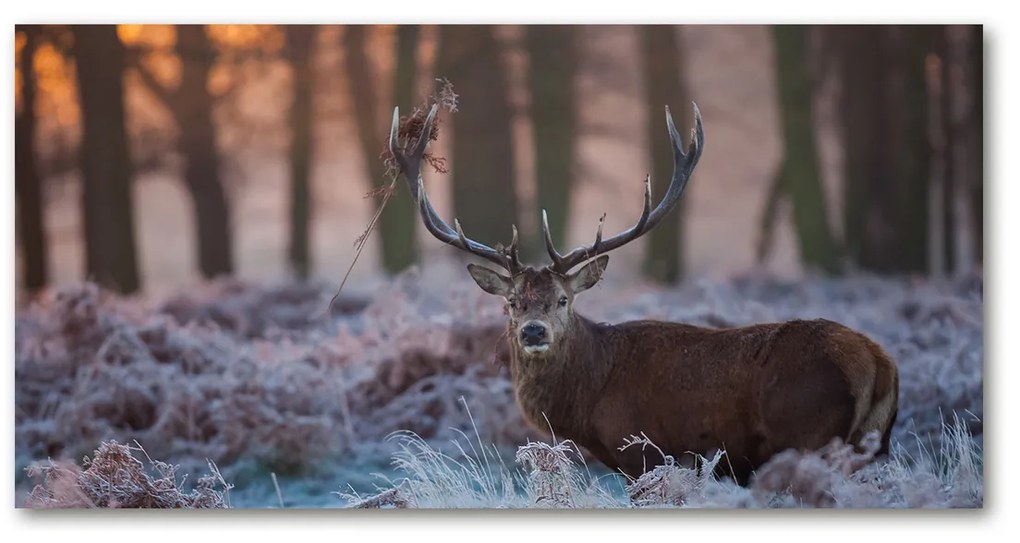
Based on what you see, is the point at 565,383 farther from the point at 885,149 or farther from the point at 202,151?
the point at 202,151

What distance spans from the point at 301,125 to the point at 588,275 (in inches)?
86.7

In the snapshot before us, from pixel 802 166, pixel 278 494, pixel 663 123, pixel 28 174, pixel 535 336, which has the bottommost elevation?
pixel 278 494

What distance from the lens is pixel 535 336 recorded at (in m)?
5.37

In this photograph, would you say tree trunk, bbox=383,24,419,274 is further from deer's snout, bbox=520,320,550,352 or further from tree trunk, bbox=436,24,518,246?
deer's snout, bbox=520,320,550,352

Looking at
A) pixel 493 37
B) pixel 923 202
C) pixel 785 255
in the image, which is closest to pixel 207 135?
pixel 493 37

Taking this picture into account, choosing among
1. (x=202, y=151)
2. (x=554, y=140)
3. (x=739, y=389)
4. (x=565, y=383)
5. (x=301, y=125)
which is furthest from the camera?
(x=554, y=140)

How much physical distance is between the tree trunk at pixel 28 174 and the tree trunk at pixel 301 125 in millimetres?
1271

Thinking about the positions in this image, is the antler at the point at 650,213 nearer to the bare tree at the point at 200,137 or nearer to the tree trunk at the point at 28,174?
the bare tree at the point at 200,137

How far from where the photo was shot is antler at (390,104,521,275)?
18.3 feet

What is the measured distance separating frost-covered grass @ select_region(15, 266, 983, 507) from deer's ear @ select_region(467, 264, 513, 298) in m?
0.37

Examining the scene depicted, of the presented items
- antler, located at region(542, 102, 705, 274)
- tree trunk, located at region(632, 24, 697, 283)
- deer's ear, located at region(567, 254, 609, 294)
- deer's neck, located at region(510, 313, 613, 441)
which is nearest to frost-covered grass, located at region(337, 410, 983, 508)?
deer's neck, located at region(510, 313, 613, 441)

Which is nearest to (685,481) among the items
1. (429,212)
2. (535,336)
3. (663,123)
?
(535,336)

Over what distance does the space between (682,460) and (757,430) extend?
0.36 meters

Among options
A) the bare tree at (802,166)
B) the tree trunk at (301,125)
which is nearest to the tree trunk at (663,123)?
the bare tree at (802,166)
